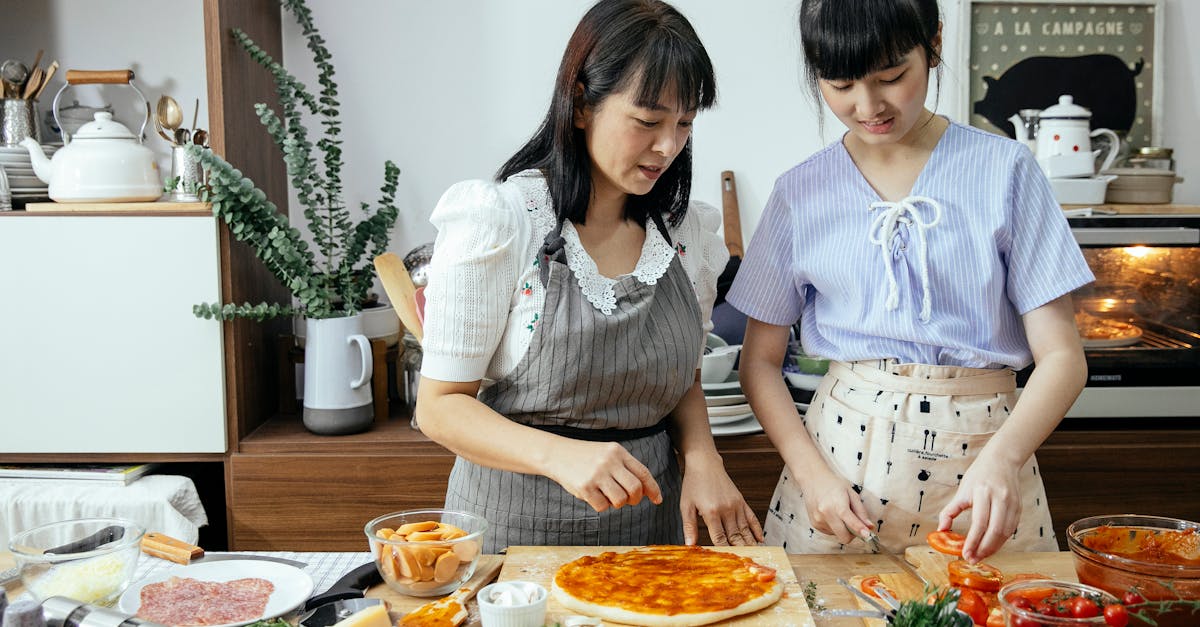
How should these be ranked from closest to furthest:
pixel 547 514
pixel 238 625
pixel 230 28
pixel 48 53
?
pixel 238 625 → pixel 547 514 → pixel 230 28 → pixel 48 53

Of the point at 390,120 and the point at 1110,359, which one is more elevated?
the point at 390,120

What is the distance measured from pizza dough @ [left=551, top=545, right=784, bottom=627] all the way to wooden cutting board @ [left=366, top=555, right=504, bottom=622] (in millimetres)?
95

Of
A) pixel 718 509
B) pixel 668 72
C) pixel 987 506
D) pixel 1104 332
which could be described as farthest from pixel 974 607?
pixel 1104 332

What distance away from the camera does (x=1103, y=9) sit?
2.61 m

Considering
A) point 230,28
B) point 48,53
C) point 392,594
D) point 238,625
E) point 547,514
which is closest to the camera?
point 238,625

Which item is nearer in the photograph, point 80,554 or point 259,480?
point 80,554

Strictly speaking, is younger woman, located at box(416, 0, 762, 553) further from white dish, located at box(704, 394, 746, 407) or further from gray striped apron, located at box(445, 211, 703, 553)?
white dish, located at box(704, 394, 746, 407)

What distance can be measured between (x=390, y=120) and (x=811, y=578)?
1778 mm

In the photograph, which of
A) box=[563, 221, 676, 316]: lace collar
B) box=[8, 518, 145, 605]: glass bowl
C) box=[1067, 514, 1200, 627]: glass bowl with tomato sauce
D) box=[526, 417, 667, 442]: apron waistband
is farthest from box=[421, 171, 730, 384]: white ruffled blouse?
box=[1067, 514, 1200, 627]: glass bowl with tomato sauce

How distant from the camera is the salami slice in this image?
113cm

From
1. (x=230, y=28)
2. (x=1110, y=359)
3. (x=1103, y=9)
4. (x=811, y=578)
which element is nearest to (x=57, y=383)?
(x=230, y=28)

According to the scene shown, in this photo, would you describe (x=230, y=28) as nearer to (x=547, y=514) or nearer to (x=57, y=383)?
(x=57, y=383)

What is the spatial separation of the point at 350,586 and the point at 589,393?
0.41 metres

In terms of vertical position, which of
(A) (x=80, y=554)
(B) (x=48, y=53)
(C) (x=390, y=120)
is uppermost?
(B) (x=48, y=53)
